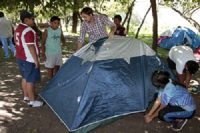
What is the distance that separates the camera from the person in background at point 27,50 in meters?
5.55

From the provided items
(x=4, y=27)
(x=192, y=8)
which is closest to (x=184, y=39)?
(x=192, y=8)

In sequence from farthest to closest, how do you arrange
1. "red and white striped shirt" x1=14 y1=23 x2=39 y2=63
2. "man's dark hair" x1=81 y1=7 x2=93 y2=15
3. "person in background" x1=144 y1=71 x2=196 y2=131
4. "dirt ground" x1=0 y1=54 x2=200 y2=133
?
"man's dark hair" x1=81 y1=7 x2=93 y2=15 < "red and white striped shirt" x1=14 y1=23 x2=39 y2=63 < "dirt ground" x1=0 y1=54 x2=200 y2=133 < "person in background" x1=144 y1=71 x2=196 y2=131

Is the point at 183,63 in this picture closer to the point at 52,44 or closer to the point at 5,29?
the point at 52,44

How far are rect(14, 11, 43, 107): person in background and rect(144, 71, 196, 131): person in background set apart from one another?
6.71 feet

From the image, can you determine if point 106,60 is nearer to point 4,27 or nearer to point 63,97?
point 63,97

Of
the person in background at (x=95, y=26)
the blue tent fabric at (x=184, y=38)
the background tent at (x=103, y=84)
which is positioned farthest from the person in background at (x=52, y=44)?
the blue tent fabric at (x=184, y=38)

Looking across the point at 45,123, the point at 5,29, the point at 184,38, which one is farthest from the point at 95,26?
the point at 184,38

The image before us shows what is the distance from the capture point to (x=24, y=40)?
556cm

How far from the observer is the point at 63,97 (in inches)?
223

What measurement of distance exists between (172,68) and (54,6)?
9359 mm

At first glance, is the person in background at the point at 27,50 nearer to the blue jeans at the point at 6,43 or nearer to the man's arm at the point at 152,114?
the man's arm at the point at 152,114

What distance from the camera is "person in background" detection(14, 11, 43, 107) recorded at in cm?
555

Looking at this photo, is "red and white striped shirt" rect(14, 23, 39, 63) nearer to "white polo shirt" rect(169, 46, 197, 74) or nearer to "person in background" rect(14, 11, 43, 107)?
"person in background" rect(14, 11, 43, 107)

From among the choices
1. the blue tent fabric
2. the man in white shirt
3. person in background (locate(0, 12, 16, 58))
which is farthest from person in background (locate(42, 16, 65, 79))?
the blue tent fabric
